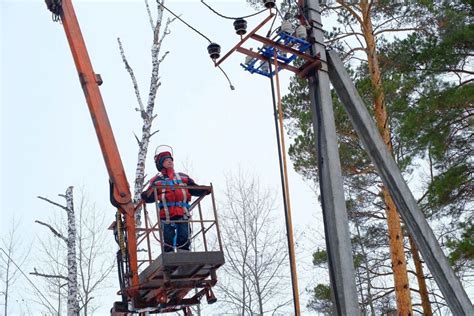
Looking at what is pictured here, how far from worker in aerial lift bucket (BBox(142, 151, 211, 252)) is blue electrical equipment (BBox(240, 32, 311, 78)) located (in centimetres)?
A: 193

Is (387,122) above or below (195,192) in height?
above

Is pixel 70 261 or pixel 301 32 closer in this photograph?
pixel 301 32

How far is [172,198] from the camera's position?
7.18m

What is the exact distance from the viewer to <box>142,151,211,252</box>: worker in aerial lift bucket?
280 inches

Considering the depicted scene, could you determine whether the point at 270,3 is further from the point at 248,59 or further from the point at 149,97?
the point at 149,97

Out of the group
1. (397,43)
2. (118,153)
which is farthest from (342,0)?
(118,153)

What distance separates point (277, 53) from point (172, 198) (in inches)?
96.1

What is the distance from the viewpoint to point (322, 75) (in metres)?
5.76

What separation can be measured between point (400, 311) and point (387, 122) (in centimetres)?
480

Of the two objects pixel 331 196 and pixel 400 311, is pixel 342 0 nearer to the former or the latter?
pixel 400 311

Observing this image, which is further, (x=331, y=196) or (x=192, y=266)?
(x=192, y=266)

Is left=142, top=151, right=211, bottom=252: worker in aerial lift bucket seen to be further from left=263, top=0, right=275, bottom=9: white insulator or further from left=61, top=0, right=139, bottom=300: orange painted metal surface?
left=263, top=0, right=275, bottom=9: white insulator

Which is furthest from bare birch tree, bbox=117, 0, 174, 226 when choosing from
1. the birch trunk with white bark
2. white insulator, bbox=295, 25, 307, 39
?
white insulator, bbox=295, 25, 307, 39

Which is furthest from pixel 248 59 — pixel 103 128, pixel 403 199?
pixel 103 128
